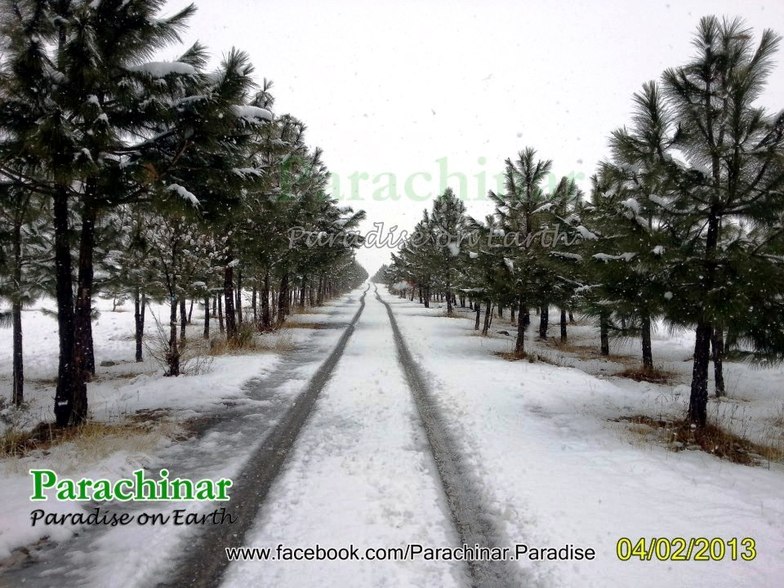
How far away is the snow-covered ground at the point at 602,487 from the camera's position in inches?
152

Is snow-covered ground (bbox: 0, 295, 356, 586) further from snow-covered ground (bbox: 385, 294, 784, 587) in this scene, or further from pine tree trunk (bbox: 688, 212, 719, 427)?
pine tree trunk (bbox: 688, 212, 719, 427)

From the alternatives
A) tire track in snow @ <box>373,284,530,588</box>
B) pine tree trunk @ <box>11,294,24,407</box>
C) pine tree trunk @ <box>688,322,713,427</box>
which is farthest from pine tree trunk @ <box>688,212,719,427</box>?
pine tree trunk @ <box>11,294,24,407</box>

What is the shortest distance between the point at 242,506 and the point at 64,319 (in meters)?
4.72

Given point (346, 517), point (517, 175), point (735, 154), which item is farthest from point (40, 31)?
point (517, 175)

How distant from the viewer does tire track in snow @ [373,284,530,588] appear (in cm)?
378

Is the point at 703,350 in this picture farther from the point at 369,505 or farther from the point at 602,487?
the point at 369,505

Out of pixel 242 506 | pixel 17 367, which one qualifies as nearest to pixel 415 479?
pixel 242 506

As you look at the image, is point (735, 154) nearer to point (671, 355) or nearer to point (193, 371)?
point (193, 371)

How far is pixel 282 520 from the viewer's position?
14.8ft

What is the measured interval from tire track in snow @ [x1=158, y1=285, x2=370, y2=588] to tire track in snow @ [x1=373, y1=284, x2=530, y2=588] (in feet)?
7.30

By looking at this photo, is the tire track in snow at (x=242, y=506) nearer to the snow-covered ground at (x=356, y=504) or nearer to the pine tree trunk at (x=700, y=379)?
the snow-covered ground at (x=356, y=504)

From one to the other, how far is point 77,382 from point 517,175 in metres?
15.3

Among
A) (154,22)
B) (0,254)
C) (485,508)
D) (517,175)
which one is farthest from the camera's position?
(517,175)

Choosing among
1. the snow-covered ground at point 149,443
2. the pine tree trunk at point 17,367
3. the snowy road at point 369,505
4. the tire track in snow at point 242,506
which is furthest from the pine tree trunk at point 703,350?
the pine tree trunk at point 17,367
